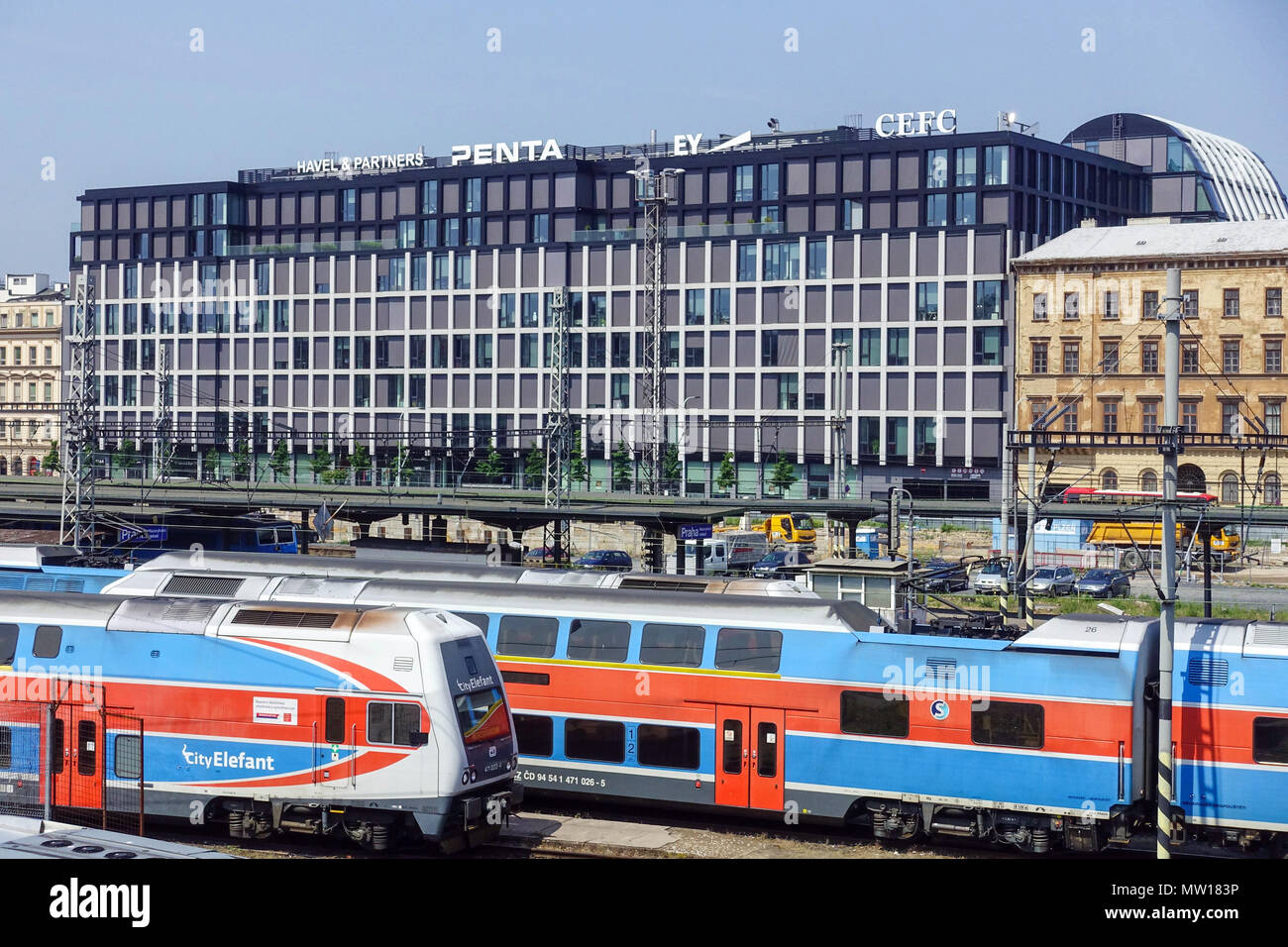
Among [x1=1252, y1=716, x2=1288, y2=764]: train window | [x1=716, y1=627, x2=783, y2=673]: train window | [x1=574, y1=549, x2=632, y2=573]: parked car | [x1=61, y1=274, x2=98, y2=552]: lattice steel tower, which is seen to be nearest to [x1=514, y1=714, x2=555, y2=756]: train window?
[x1=716, y1=627, x2=783, y2=673]: train window

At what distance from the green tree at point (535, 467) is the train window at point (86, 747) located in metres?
71.8

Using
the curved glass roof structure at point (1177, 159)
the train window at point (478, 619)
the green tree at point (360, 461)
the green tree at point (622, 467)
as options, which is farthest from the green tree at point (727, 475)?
the train window at point (478, 619)

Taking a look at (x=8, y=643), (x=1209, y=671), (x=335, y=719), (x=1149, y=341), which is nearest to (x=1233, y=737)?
(x=1209, y=671)

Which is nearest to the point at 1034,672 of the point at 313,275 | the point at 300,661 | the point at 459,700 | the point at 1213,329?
the point at 459,700

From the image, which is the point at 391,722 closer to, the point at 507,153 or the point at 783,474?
the point at 783,474

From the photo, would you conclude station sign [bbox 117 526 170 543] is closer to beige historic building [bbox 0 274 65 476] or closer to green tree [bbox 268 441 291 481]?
green tree [bbox 268 441 291 481]

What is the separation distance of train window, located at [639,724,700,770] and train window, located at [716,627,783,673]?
139cm

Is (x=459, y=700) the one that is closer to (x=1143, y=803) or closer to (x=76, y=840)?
(x=76, y=840)

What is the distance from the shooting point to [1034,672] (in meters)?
22.2

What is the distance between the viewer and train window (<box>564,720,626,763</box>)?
2491 centimetres

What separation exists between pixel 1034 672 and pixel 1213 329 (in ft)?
249

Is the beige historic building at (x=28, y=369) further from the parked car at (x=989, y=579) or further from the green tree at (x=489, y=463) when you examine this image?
Result: the parked car at (x=989, y=579)

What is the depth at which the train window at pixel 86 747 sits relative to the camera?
893 inches

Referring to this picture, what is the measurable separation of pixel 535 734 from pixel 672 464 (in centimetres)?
7660
